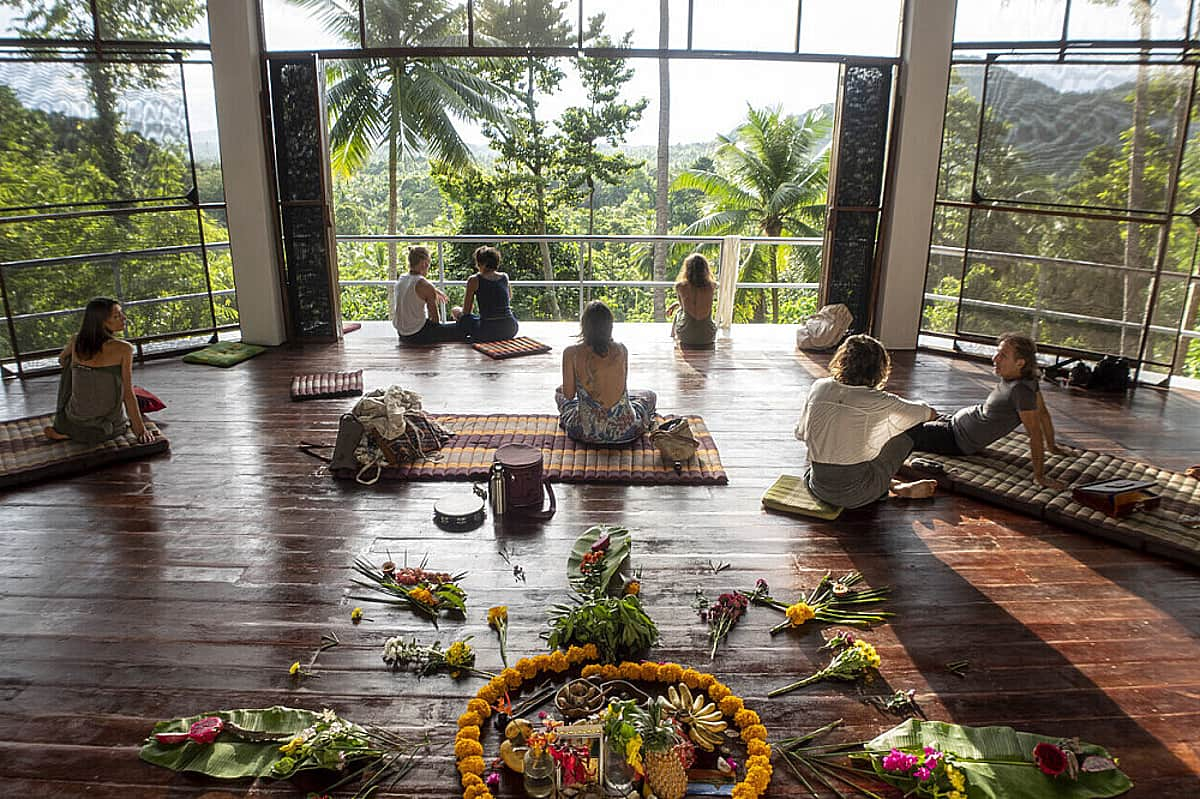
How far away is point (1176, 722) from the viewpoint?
2758mm

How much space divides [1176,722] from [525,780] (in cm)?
215

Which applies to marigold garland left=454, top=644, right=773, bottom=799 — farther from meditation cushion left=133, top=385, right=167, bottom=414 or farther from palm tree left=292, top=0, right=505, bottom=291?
palm tree left=292, top=0, right=505, bottom=291

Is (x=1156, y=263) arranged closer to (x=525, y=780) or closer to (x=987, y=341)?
(x=987, y=341)

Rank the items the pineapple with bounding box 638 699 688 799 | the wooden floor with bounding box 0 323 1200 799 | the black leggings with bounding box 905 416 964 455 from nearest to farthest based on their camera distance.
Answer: the pineapple with bounding box 638 699 688 799 → the wooden floor with bounding box 0 323 1200 799 → the black leggings with bounding box 905 416 964 455

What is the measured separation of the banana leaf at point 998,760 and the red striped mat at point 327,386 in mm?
4441

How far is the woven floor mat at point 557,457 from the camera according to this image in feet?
15.0

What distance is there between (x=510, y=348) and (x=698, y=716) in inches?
190

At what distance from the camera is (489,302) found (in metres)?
7.23

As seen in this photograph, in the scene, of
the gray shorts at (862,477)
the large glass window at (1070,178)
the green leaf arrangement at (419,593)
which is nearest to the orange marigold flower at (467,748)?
the green leaf arrangement at (419,593)

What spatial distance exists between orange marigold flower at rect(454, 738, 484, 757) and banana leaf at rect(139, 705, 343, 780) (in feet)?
1.62

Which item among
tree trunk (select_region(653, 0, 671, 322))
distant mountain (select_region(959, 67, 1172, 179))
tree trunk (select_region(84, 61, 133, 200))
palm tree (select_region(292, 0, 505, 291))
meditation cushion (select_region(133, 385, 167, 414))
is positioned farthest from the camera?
tree trunk (select_region(653, 0, 671, 322))

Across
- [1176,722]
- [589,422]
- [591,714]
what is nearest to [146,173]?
[589,422]

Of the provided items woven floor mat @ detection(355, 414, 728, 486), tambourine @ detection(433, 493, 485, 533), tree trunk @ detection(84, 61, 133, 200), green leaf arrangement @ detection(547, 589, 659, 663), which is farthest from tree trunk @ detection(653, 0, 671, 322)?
green leaf arrangement @ detection(547, 589, 659, 663)

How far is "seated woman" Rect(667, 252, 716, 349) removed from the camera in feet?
23.1
